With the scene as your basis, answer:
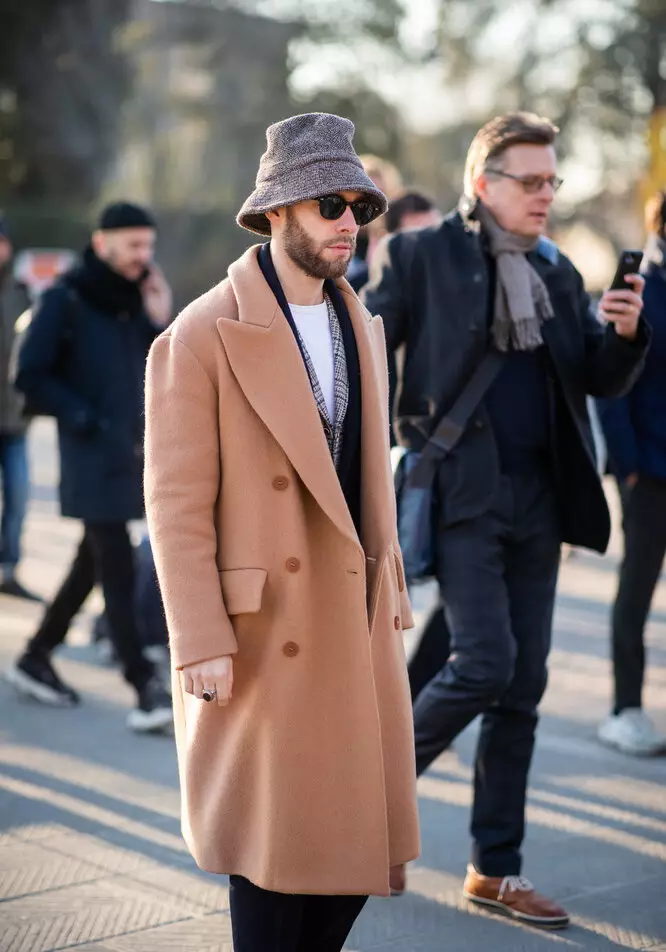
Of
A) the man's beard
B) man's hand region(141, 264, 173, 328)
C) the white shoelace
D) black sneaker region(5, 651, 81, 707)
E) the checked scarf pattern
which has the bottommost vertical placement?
black sneaker region(5, 651, 81, 707)

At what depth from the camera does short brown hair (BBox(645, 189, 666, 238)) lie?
6320 millimetres

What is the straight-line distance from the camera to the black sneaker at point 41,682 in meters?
7.04

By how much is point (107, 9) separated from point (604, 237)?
13759 mm

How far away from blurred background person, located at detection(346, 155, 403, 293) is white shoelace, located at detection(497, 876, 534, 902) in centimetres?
283

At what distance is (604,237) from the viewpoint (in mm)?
40188

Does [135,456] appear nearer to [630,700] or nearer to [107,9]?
[630,700]

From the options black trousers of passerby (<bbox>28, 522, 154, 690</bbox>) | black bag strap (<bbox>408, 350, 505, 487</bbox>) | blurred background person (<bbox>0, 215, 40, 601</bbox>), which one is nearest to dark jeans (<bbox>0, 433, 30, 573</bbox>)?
blurred background person (<bbox>0, 215, 40, 601</bbox>)

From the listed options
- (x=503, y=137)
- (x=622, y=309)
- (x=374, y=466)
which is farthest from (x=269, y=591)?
(x=503, y=137)

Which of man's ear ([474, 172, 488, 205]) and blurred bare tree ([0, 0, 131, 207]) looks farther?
blurred bare tree ([0, 0, 131, 207])

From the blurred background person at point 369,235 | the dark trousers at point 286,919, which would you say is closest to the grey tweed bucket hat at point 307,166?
the dark trousers at point 286,919

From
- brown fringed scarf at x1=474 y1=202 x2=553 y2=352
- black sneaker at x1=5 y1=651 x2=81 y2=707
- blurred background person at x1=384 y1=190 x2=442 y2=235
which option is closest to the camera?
brown fringed scarf at x1=474 y1=202 x2=553 y2=352

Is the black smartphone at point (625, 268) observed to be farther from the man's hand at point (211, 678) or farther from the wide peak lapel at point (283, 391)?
the man's hand at point (211, 678)

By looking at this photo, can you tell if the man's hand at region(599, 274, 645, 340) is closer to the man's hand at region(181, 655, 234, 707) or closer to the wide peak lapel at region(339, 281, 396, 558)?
the wide peak lapel at region(339, 281, 396, 558)

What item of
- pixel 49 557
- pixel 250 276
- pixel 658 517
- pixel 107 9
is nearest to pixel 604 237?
pixel 107 9
